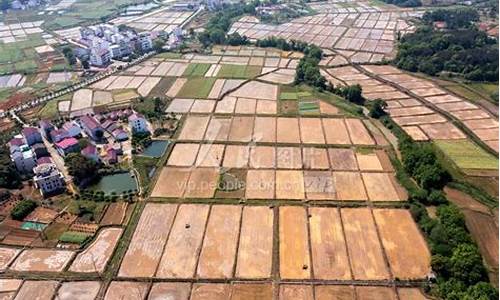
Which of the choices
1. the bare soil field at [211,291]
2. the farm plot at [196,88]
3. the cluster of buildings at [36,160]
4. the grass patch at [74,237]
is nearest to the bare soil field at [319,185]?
→ the bare soil field at [211,291]

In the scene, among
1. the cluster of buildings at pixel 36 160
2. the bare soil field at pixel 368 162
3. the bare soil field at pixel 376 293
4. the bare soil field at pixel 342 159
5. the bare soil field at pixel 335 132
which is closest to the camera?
the bare soil field at pixel 376 293

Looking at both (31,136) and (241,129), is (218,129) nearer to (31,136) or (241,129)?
(241,129)

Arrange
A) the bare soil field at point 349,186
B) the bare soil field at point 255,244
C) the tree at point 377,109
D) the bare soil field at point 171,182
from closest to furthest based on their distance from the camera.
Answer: the bare soil field at point 255,244, the bare soil field at point 349,186, the bare soil field at point 171,182, the tree at point 377,109

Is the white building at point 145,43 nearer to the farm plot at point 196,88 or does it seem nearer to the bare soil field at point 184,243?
the farm plot at point 196,88

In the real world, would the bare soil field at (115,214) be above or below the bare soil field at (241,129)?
above

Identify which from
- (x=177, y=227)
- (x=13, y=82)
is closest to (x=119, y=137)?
(x=177, y=227)

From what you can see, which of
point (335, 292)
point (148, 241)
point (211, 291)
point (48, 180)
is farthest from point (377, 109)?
point (48, 180)

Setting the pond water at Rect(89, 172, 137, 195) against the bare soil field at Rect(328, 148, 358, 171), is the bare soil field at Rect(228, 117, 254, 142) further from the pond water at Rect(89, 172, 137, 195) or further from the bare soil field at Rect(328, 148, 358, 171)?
the pond water at Rect(89, 172, 137, 195)
